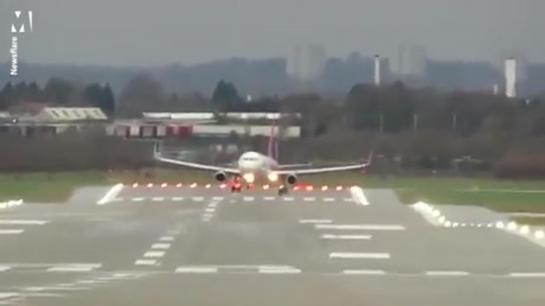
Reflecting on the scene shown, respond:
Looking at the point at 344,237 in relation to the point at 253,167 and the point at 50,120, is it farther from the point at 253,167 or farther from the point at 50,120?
the point at 50,120

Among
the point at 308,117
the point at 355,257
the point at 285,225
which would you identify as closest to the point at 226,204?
the point at 285,225

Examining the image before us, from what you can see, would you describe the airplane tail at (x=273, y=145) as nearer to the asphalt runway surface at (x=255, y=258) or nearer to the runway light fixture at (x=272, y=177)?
the runway light fixture at (x=272, y=177)

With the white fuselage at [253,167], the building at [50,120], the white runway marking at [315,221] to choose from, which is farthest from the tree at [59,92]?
the white runway marking at [315,221]

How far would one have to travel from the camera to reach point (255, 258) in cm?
2614

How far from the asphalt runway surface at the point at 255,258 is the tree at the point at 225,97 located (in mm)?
48357

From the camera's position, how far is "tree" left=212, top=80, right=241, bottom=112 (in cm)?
9519

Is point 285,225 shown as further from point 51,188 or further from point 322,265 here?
point 51,188

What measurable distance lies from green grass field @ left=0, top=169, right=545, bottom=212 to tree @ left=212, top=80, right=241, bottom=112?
16215 millimetres

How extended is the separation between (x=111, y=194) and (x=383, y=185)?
59.4 feet

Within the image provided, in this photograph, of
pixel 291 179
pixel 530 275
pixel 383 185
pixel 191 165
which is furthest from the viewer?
pixel 191 165

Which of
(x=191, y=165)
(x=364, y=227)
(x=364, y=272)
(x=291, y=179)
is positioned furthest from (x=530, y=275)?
(x=191, y=165)

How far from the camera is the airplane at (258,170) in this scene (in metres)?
65.2

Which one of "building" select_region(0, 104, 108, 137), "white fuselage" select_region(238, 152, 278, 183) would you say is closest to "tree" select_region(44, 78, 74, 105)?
"building" select_region(0, 104, 108, 137)

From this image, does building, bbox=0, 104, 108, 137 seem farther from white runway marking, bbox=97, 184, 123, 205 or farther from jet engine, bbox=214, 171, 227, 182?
white runway marking, bbox=97, 184, 123, 205
